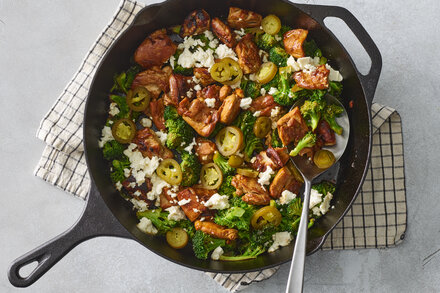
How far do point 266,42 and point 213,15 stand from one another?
517mm

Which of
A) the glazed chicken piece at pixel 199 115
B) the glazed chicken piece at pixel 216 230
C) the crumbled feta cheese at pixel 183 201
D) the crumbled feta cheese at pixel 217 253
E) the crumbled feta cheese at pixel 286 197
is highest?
the glazed chicken piece at pixel 199 115

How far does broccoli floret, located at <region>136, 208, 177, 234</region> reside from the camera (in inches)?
156

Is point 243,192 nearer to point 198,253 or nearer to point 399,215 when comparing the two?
point 198,253

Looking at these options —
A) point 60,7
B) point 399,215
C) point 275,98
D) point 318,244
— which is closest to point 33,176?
A: point 60,7

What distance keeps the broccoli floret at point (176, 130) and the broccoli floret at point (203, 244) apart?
0.74m

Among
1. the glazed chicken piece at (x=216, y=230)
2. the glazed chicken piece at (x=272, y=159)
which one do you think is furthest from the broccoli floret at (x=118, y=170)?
the glazed chicken piece at (x=272, y=159)

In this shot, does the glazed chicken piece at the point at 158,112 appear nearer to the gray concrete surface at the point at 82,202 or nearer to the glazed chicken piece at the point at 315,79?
the gray concrete surface at the point at 82,202

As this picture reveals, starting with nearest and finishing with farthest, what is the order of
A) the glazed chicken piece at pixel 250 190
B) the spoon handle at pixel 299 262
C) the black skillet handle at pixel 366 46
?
the spoon handle at pixel 299 262 < the black skillet handle at pixel 366 46 < the glazed chicken piece at pixel 250 190

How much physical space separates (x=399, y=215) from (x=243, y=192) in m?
1.35

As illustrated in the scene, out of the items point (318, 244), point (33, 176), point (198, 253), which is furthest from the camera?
point (33, 176)

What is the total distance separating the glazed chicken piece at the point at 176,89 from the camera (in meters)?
3.97

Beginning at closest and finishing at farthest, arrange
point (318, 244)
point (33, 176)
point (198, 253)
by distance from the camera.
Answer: point (318, 244)
point (198, 253)
point (33, 176)

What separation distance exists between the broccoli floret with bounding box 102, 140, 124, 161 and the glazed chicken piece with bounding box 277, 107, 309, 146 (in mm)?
1321

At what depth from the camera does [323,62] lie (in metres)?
4.05
